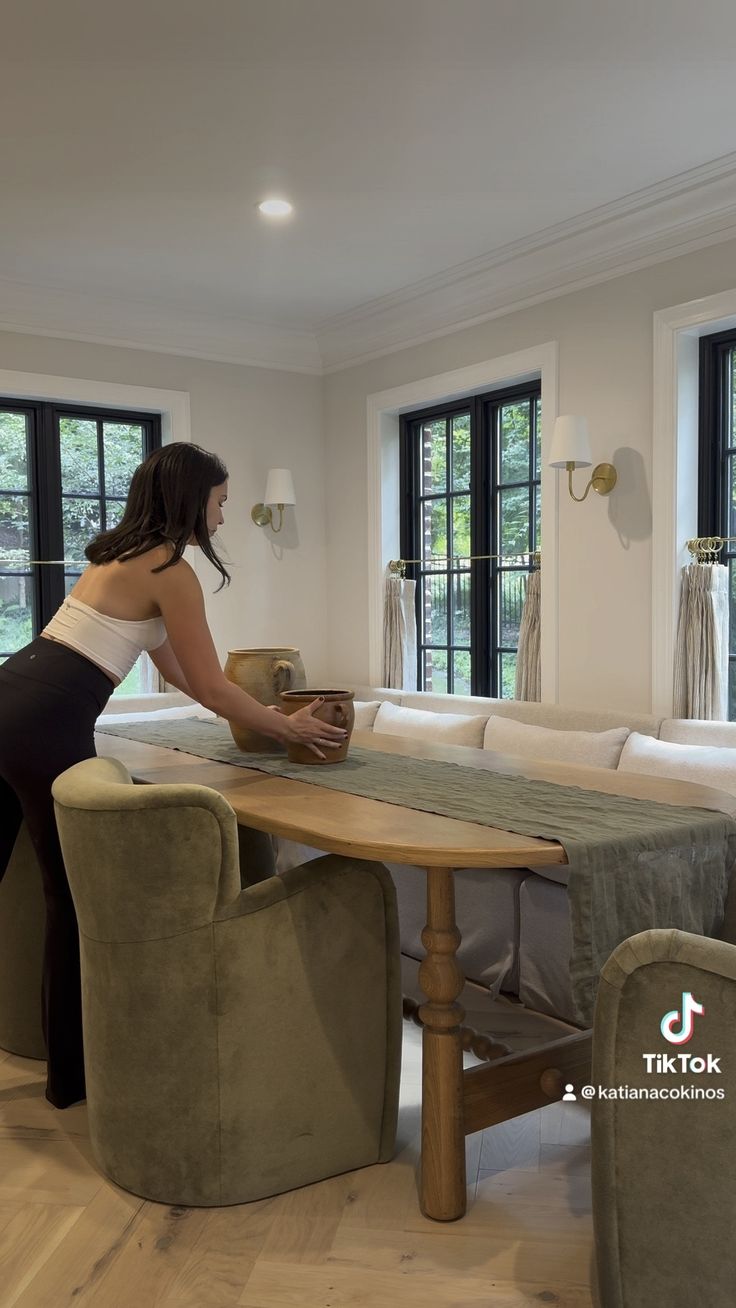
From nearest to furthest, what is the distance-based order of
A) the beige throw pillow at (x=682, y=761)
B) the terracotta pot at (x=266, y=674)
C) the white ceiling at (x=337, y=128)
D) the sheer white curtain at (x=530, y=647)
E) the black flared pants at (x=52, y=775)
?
the black flared pants at (x=52, y=775) → the terracotta pot at (x=266, y=674) → the white ceiling at (x=337, y=128) → the beige throw pillow at (x=682, y=761) → the sheer white curtain at (x=530, y=647)

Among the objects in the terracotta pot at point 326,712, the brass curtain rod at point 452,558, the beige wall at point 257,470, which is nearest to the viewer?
the terracotta pot at point 326,712

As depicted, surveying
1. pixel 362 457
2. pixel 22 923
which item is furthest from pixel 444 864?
pixel 362 457

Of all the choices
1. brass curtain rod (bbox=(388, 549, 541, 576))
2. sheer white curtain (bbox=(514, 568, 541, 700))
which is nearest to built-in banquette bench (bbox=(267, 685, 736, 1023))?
sheer white curtain (bbox=(514, 568, 541, 700))

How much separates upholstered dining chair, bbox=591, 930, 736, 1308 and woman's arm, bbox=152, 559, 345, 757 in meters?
0.95

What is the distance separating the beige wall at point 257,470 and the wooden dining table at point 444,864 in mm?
3359

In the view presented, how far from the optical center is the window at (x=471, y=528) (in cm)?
471

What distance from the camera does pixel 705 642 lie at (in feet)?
12.1

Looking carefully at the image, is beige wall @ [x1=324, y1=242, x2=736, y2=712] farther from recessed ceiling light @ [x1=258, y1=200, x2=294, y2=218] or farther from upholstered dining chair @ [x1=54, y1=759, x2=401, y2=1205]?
upholstered dining chair @ [x1=54, y1=759, x2=401, y2=1205]

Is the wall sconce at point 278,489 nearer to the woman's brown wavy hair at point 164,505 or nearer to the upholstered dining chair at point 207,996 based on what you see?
the woman's brown wavy hair at point 164,505

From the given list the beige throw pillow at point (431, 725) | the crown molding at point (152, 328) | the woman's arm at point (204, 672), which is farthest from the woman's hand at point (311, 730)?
the crown molding at point (152, 328)

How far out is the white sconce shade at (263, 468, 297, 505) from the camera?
17.3 ft

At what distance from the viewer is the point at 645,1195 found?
1.31m

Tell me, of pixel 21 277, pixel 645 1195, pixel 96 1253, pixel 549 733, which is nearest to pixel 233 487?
pixel 21 277

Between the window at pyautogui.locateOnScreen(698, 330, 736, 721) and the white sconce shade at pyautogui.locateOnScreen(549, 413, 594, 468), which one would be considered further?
the white sconce shade at pyautogui.locateOnScreen(549, 413, 594, 468)
